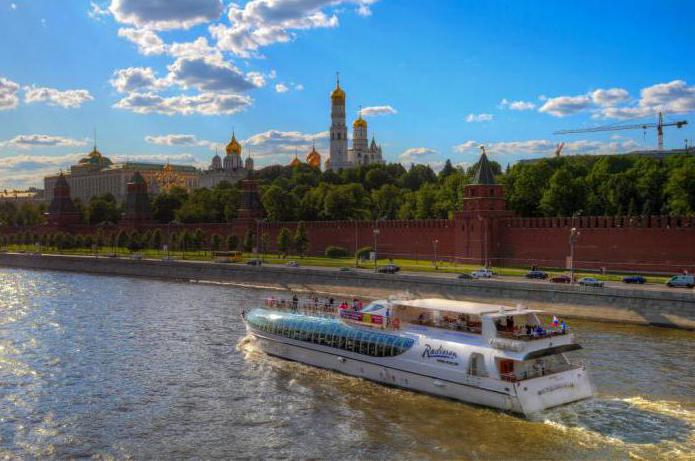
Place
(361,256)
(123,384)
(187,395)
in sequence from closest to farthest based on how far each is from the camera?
(187,395), (123,384), (361,256)

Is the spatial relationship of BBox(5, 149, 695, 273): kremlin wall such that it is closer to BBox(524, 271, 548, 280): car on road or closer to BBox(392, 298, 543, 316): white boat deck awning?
BBox(524, 271, 548, 280): car on road

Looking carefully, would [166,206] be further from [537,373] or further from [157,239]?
[537,373]

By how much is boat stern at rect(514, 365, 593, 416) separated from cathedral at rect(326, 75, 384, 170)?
151153mm

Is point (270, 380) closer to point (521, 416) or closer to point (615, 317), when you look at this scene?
point (521, 416)

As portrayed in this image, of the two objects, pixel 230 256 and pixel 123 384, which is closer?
pixel 123 384

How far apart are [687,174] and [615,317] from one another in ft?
113

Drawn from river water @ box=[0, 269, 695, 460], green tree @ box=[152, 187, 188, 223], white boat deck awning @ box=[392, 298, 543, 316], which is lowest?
river water @ box=[0, 269, 695, 460]

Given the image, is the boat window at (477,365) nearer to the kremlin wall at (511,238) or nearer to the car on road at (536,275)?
the car on road at (536,275)

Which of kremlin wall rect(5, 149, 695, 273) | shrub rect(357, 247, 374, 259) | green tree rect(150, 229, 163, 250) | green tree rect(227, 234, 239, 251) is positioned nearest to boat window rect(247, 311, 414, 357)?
kremlin wall rect(5, 149, 695, 273)

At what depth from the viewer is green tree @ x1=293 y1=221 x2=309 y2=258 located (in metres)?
82.2

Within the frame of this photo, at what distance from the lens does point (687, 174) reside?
225ft

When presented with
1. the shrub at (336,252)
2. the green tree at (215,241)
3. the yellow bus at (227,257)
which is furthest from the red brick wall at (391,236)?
the yellow bus at (227,257)

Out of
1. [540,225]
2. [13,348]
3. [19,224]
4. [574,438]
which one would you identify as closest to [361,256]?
[540,225]

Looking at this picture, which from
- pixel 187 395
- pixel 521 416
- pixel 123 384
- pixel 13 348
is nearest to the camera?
pixel 521 416
